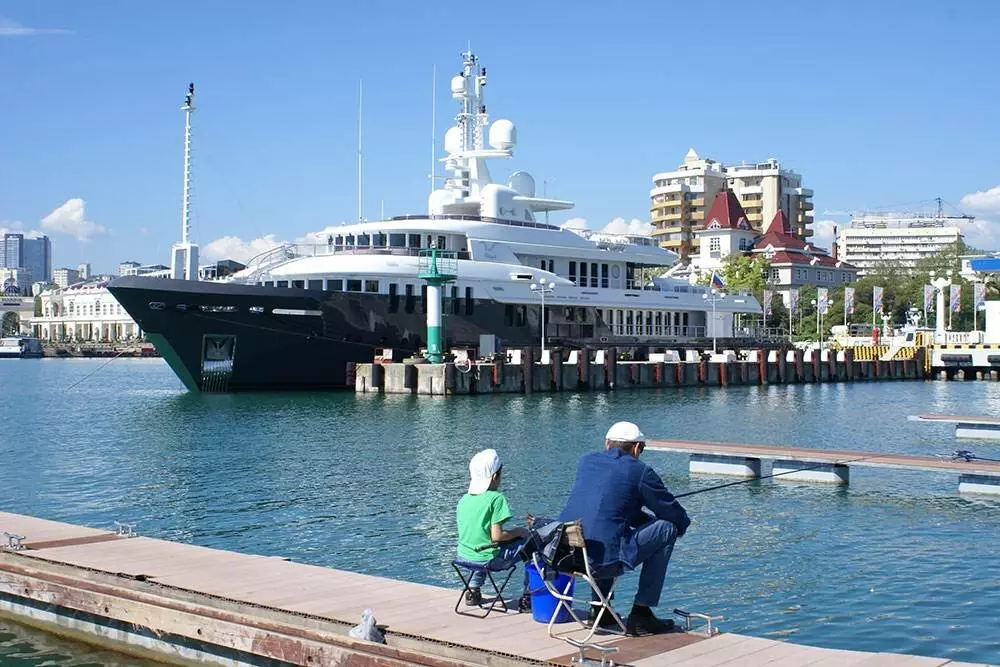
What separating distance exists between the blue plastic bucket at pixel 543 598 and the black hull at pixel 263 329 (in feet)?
109

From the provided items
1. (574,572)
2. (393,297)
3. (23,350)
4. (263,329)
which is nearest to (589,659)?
(574,572)

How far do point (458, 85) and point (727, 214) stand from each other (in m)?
81.2

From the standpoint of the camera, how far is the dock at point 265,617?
7.79 m

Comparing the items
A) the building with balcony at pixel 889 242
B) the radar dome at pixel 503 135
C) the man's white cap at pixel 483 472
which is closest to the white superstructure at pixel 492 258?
the radar dome at pixel 503 135

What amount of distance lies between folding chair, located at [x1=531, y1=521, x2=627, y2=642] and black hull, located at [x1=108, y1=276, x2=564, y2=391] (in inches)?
1318

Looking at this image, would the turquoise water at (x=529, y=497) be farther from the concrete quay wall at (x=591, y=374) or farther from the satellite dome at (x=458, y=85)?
the satellite dome at (x=458, y=85)

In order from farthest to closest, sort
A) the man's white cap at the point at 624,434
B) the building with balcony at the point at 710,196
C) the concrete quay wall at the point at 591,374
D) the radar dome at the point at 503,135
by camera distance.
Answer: the building with balcony at the point at 710,196 → the radar dome at the point at 503,135 → the concrete quay wall at the point at 591,374 → the man's white cap at the point at 624,434

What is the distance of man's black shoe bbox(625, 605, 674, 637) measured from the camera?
27.0ft

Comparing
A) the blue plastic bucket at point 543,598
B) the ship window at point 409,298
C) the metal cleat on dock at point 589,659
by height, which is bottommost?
the metal cleat on dock at point 589,659

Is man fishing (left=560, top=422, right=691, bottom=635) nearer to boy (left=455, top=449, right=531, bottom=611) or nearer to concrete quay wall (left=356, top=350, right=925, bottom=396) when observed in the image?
boy (left=455, top=449, right=531, bottom=611)

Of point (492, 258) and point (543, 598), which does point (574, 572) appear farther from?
point (492, 258)

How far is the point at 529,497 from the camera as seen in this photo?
18.7 metres

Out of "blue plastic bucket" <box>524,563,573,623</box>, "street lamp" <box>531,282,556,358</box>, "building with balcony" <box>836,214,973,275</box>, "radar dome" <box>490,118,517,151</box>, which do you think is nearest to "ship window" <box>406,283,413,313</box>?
"street lamp" <box>531,282,556,358</box>

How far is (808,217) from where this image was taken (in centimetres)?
15762
